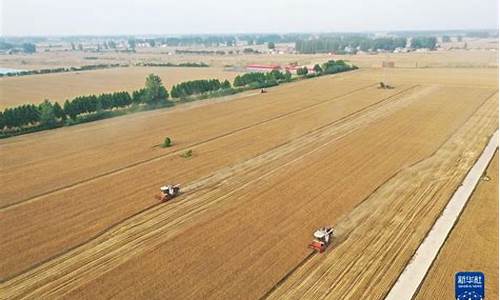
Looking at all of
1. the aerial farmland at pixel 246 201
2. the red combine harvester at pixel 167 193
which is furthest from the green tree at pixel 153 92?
the red combine harvester at pixel 167 193

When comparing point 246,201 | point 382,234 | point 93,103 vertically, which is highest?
point 93,103

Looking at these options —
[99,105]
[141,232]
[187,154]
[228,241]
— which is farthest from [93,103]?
[228,241]

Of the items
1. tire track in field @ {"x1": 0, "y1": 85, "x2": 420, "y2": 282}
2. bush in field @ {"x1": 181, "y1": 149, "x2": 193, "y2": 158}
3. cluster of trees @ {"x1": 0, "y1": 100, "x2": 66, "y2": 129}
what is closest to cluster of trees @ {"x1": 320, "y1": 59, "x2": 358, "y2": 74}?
tire track in field @ {"x1": 0, "y1": 85, "x2": 420, "y2": 282}

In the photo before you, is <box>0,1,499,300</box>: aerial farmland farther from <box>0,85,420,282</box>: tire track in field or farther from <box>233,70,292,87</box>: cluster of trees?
<box>233,70,292,87</box>: cluster of trees

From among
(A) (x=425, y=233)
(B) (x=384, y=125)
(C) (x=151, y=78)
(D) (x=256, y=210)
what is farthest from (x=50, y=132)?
(A) (x=425, y=233)

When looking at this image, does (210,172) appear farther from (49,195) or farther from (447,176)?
(447,176)

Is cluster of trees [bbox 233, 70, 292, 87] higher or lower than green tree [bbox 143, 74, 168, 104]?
lower

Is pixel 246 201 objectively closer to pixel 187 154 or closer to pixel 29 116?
pixel 187 154
